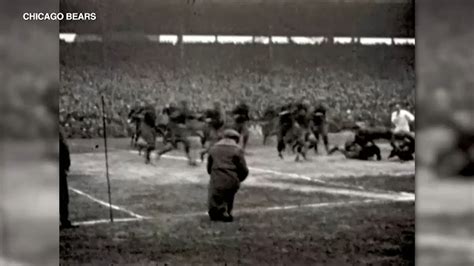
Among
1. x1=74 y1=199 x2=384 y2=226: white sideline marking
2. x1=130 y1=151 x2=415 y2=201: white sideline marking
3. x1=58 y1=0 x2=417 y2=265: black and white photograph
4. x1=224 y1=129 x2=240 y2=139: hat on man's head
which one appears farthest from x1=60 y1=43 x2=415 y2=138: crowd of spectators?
x1=74 y1=199 x2=384 y2=226: white sideline marking

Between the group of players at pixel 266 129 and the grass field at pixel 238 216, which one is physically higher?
the group of players at pixel 266 129

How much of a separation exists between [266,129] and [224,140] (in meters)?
0.23

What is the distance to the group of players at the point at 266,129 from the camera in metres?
3.28

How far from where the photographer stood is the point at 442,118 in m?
3.33

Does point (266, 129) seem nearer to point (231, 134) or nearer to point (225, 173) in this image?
point (231, 134)

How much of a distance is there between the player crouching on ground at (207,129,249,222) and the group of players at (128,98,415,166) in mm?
39

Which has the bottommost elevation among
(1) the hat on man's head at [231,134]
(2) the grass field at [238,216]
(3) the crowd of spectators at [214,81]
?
(2) the grass field at [238,216]

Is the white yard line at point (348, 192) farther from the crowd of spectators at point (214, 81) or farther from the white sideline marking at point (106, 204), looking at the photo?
the white sideline marking at point (106, 204)

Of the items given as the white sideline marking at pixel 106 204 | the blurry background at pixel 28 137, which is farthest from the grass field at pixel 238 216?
the blurry background at pixel 28 137

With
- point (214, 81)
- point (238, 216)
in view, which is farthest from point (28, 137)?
point (238, 216)

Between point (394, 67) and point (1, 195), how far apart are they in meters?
2.24

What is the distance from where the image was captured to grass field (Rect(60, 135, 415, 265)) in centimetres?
327

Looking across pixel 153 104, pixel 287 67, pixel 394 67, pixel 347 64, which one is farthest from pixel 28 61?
pixel 394 67

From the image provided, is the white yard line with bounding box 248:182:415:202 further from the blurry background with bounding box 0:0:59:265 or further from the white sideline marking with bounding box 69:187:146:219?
the blurry background with bounding box 0:0:59:265
